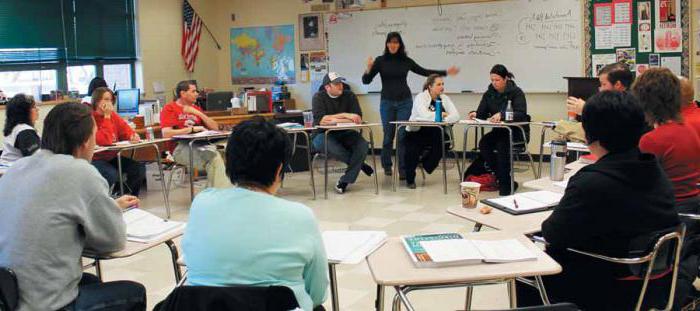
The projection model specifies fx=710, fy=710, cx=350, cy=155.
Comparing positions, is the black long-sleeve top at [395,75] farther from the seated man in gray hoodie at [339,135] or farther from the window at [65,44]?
the window at [65,44]

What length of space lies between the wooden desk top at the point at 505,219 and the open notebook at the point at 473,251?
0.89ft

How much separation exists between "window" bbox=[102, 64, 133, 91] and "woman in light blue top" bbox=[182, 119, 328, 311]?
7.13m

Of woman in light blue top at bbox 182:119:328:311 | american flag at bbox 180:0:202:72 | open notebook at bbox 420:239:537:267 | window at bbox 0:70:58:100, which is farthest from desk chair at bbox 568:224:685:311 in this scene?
american flag at bbox 180:0:202:72

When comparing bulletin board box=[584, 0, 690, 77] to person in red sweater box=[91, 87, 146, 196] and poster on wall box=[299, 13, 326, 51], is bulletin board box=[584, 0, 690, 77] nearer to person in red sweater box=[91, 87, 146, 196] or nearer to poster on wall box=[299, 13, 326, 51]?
poster on wall box=[299, 13, 326, 51]

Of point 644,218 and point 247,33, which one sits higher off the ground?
point 247,33

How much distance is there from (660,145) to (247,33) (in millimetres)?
7742

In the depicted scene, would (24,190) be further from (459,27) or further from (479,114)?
(459,27)

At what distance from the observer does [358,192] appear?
6.83 meters

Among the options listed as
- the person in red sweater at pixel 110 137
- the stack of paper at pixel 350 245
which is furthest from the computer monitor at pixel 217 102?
the stack of paper at pixel 350 245

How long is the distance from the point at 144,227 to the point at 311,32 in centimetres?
704

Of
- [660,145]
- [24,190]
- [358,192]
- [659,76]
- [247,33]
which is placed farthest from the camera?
[247,33]

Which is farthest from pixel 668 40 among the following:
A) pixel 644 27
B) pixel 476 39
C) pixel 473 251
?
pixel 473 251

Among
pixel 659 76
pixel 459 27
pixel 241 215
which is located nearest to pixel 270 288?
pixel 241 215

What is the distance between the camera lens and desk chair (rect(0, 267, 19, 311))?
6.97 feet
